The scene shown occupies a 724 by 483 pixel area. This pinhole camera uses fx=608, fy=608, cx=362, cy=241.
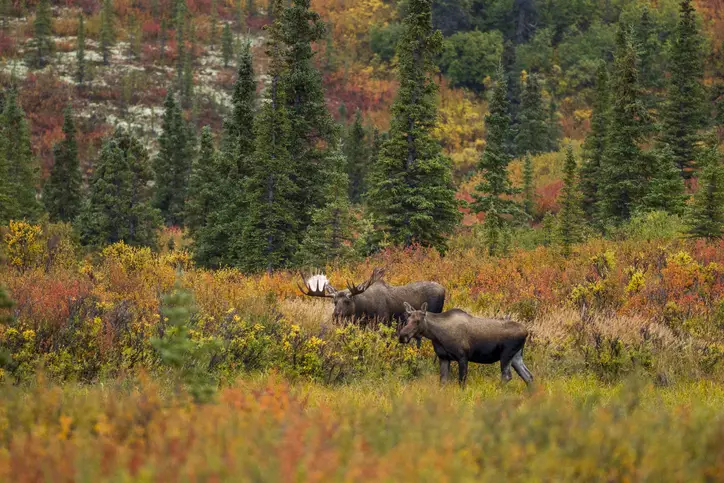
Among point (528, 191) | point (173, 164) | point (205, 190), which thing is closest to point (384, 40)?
point (173, 164)

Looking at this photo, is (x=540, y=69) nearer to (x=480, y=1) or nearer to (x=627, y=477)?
(x=480, y=1)

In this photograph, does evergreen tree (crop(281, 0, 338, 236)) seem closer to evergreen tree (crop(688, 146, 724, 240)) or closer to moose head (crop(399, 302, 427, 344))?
evergreen tree (crop(688, 146, 724, 240))

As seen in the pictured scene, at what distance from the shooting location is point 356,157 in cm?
4728

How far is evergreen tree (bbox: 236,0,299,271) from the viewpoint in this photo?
2002 centimetres

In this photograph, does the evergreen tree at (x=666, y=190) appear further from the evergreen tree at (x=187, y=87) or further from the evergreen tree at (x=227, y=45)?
the evergreen tree at (x=227, y=45)

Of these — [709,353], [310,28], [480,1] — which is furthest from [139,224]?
[480,1]

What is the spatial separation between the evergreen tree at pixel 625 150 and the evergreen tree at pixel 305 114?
13.2 metres

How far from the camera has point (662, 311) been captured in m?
11.1

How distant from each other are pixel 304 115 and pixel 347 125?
112ft

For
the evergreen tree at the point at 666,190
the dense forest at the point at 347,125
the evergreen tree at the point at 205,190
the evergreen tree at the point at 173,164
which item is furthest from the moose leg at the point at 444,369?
the evergreen tree at the point at 173,164

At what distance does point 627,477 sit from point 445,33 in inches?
2583

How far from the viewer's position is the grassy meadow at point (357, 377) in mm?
3346

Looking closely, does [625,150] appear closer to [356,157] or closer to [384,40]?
[356,157]

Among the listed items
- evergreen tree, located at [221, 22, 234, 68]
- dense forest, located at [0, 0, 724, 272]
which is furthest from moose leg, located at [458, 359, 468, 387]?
evergreen tree, located at [221, 22, 234, 68]
